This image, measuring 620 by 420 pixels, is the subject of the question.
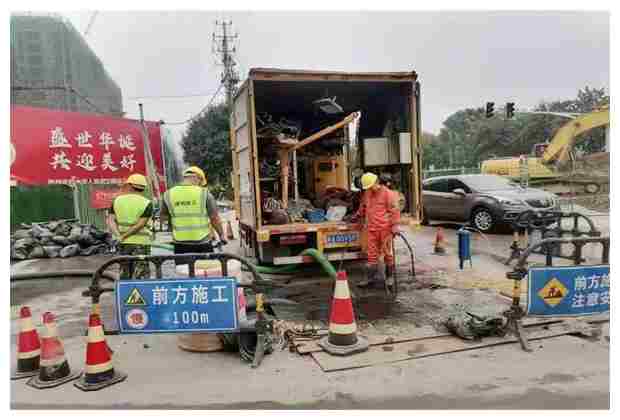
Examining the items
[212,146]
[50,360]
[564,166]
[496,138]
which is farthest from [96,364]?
[496,138]

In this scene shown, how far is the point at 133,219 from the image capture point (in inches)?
174

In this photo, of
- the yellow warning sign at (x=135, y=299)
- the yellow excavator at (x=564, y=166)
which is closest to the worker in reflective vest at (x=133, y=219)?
the yellow warning sign at (x=135, y=299)

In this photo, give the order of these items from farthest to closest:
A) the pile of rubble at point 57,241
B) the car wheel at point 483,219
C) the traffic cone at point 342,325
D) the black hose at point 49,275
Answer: the car wheel at point 483,219
the pile of rubble at point 57,241
the black hose at point 49,275
the traffic cone at point 342,325

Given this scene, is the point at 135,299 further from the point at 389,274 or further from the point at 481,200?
the point at 481,200

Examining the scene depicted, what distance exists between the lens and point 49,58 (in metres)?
10.0

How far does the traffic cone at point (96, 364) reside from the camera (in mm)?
3115

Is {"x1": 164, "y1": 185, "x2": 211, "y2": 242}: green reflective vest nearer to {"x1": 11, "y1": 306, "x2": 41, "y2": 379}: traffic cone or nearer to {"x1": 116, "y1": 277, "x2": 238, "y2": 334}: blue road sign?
{"x1": 116, "y1": 277, "x2": 238, "y2": 334}: blue road sign

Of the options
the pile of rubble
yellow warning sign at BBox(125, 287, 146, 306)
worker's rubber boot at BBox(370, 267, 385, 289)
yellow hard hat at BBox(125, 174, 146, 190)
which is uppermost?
yellow hard hat at BBox(125, 174, 146, 190)

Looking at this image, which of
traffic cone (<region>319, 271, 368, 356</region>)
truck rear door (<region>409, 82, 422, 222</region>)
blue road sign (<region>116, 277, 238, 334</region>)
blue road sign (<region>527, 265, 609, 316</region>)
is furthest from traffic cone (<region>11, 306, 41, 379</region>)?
truck rear door (<region>409, 82, 422, 222</region>)

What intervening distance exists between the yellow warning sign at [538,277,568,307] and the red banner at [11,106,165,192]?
8033mm

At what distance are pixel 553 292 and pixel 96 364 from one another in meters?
3.41

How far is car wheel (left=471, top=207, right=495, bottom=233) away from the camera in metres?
9.67

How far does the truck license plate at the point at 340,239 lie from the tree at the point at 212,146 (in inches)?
740

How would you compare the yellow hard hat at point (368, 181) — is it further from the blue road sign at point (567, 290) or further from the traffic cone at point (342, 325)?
the blue road sign at point (567, 290)
